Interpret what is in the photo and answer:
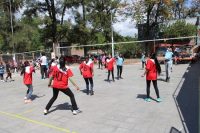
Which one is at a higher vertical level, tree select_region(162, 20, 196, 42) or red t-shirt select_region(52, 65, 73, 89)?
tree select_region(162, 20, 196, 42)

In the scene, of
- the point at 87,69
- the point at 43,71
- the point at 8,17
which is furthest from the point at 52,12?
the point at 87,69

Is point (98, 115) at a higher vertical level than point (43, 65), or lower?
lower

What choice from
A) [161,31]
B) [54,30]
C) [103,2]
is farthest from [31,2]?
[161,31]

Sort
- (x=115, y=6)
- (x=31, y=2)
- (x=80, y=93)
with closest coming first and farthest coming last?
(x=80, y=93)
(x=31, y=2)
(x=115, y=6)

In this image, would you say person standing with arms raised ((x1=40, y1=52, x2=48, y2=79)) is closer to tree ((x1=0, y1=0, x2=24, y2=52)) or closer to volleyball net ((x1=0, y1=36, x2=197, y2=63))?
volleyball net ((x1=0, y1=36, x2=197, y2=63))

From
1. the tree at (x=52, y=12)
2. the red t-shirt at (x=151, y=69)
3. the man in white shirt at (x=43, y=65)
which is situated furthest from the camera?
the tree at (x=52, y=12)

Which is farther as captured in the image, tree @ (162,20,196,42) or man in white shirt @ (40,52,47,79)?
tree @ (162,20,196,42)

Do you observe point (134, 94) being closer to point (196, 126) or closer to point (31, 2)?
point (196, 126)

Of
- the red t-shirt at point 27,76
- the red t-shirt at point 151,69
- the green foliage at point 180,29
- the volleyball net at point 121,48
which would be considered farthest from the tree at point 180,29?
the red t-shirt at point 27,76

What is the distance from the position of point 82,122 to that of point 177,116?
2766mm

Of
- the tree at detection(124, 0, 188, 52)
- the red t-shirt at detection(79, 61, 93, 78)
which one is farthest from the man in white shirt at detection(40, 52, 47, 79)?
the tree at detection(124, 0, 188, 52)

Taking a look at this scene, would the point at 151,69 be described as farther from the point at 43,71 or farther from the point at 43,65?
the point at 43,71

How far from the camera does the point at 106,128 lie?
7.56 meters

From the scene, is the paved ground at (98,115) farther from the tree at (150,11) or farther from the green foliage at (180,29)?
the green foliage at (180,29)
